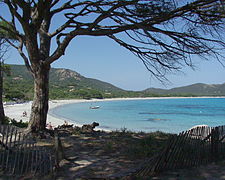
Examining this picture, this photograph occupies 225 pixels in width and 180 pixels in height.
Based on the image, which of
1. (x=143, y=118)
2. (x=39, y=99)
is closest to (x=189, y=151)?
(x=39, y=99)

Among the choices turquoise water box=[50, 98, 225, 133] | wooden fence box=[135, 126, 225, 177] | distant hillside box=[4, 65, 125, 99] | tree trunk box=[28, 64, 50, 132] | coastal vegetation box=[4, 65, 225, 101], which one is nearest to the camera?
wooden fence box=[135, 126, 225, 177]

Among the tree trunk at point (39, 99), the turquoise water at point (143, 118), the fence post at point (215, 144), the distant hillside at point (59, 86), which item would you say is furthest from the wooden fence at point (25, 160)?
the distant hillside at point (59, 86)

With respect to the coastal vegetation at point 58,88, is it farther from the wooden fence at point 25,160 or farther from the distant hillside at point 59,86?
the wooden fence at point 25,160

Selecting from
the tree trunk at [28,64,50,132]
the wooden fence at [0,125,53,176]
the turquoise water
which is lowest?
the turquoise water

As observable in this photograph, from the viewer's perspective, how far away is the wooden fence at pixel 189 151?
14.2ft

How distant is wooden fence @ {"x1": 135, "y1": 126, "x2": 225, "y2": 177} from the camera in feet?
14.2

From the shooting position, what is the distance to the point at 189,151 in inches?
195

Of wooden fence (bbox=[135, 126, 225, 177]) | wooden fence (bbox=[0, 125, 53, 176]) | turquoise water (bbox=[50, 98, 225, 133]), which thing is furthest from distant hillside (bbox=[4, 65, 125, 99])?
wooden fence (bbox=[135, 126, 225, 177])

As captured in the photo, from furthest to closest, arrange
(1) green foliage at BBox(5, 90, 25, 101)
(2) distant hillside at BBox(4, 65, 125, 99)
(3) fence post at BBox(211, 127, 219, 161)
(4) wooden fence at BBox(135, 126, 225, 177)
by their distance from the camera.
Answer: (2) distant hillside at BBox(4, 65, 125, 99)
(1) green foliage at BBox(5, 90, 25, 101)
(3) fence post at BBox(211, 127, 219, 161)
(4) wooden fence at BBox(135, 126, 225, 177)

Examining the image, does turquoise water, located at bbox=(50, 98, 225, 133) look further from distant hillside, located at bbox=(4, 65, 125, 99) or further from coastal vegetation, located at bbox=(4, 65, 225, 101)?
distant hillside, located at bbox=(4, 65, 125, 99)

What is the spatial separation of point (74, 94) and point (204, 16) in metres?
105

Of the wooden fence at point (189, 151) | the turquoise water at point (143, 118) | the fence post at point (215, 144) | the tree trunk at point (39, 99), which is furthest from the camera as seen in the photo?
the turquoise water at point (143, 118)

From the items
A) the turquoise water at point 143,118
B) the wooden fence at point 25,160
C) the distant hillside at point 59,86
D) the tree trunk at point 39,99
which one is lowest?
the turquoise water at point 143,118

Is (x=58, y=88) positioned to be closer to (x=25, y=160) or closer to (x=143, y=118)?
(x=143, y=118)
